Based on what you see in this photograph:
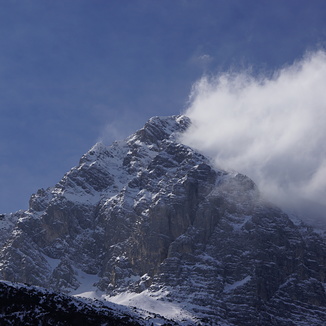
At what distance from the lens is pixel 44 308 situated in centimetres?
19850

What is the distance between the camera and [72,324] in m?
196

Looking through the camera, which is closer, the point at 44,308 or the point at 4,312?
the point at 4,312

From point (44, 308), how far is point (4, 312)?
1449 centimetres

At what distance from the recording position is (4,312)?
18625 centimetres

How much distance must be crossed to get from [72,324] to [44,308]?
8577mm

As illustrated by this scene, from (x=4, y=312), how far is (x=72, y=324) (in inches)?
727
